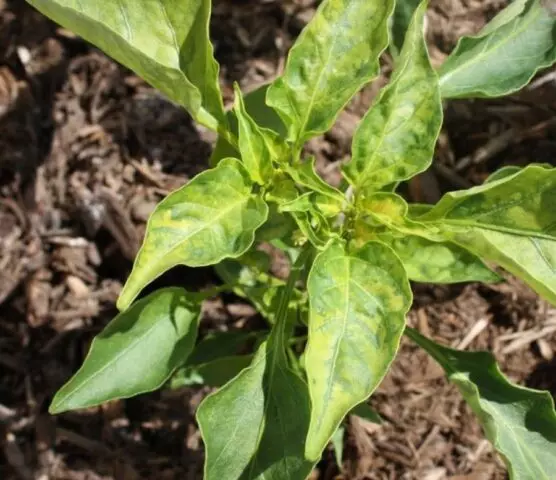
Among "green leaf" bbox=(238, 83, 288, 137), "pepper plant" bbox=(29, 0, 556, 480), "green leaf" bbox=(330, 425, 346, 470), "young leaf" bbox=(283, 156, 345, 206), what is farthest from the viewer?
"green leaf" bbox=(330, 425, 346, 470)

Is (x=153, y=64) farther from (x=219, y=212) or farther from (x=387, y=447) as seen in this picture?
(x=387, y=447)

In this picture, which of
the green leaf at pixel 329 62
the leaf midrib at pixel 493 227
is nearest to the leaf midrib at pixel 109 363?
the green leaf at pixel 329 62

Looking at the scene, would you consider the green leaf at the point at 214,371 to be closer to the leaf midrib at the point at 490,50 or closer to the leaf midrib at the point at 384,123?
the leaf midrib at the point at 384,123

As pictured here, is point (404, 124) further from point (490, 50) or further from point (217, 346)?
point (217, 346)

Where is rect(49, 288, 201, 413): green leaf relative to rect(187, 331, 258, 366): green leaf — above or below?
above

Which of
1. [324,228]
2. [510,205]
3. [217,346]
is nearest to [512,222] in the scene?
[510,205]

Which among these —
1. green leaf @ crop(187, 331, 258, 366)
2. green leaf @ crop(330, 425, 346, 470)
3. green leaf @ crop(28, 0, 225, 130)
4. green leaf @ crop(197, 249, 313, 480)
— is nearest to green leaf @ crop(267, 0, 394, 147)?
green leaf @ crop(28, 0, 225, 130)

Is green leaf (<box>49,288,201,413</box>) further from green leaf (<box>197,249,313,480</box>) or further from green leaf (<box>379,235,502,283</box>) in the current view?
green leaf (<box>379,235,502,283</box>)
